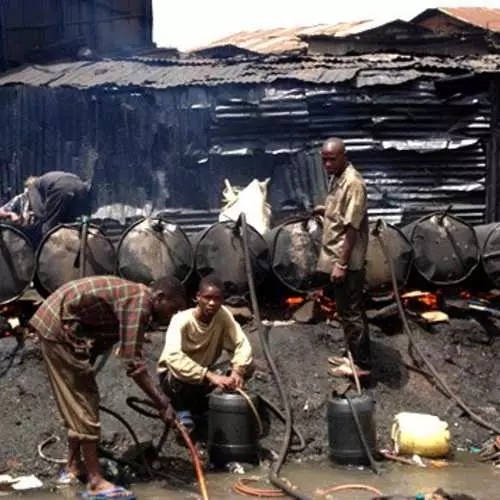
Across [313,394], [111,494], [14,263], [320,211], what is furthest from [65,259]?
[111,494]

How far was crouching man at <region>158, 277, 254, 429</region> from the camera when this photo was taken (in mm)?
9625

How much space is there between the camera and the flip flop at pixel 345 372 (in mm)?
11008

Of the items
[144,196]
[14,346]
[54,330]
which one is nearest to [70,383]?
[54,330]

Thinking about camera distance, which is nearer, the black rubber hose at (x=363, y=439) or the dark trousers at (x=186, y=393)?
the black rubber hose at (x=363, y=439)

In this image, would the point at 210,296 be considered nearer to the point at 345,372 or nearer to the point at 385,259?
the point at 345,372

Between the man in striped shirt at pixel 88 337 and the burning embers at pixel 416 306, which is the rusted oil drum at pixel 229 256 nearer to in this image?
the burning embers at pixel 416 306

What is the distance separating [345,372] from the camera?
11156 millimetres

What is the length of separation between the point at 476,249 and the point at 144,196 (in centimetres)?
517

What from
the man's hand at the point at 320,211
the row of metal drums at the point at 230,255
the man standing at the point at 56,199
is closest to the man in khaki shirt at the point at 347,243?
the man's hand at the point at 320,211

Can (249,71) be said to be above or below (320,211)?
above

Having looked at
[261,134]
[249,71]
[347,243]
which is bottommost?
[347,243]

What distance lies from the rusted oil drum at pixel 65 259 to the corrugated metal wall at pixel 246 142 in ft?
11.9

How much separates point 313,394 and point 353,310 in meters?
0.98

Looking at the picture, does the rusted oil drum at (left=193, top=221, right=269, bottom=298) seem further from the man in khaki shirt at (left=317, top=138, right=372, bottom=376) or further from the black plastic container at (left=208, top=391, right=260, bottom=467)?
the black plastic container at (left=208, top=391, right=260, bottom=467)
